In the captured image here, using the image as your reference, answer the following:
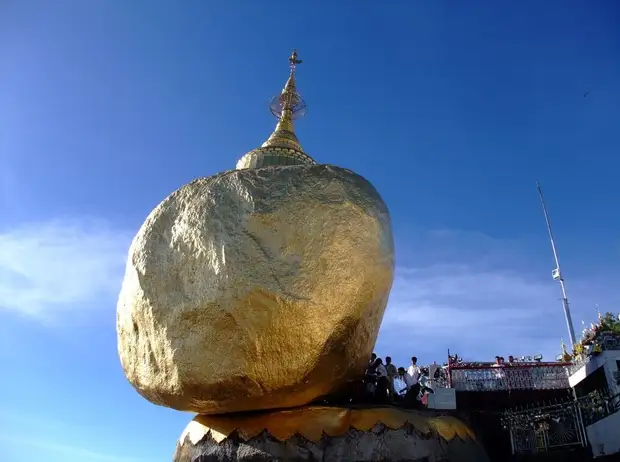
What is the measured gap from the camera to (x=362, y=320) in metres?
7.18

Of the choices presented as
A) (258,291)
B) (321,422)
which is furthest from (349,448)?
(258,291)

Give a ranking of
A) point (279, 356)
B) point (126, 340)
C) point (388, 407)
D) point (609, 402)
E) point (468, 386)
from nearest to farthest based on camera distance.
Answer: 1. point (279, 356)
2. point (388, 407)
3. point (126, 340)
4. point (609, 402)
5. point (468, 386)

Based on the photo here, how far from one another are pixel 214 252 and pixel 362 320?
215cm

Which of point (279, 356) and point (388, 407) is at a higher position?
point (279, 356)

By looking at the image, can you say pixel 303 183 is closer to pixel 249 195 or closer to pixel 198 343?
pixel 249 195

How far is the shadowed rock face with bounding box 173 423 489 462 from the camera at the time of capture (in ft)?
21.1

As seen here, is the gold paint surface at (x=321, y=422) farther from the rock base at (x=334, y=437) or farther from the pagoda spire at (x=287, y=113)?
the pagoda spire at (x=287, y=113)

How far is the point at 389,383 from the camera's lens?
872 centimetres

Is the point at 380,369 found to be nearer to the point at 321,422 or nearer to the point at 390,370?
the point at 390,370

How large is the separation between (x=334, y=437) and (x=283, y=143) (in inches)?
300

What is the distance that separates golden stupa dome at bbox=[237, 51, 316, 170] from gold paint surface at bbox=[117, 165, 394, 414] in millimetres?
4359

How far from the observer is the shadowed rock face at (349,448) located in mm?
6430

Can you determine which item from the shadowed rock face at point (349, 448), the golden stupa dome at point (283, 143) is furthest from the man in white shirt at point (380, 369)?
A: the golden stupa dome at point (283, 143)

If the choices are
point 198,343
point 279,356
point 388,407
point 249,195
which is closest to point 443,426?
point 388,407
